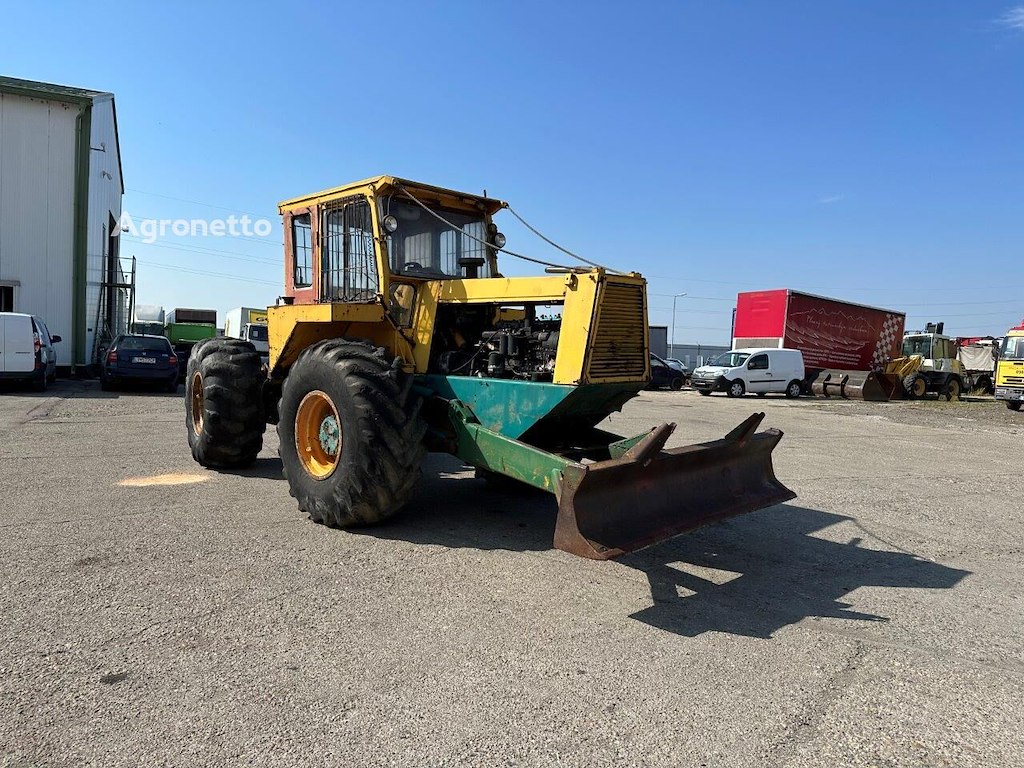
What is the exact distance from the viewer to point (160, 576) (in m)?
4.27

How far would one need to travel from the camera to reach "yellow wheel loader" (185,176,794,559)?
455cm

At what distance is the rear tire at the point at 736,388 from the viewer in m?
25.2

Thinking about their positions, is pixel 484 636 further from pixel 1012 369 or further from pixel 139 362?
pixel 1012 369

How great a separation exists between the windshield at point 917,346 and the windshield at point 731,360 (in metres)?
9.65

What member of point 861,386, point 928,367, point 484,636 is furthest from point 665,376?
point 484,636

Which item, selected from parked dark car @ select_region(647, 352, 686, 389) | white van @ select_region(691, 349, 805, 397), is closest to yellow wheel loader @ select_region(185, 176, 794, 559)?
white van @ select_region(691, 349, 805, 397)

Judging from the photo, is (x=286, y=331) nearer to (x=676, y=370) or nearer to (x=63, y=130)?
(x=63, y=130)

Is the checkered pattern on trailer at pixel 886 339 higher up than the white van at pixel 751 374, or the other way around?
the checkered pattern on trailer at pixel 886 339

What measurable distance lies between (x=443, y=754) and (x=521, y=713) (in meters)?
0.42

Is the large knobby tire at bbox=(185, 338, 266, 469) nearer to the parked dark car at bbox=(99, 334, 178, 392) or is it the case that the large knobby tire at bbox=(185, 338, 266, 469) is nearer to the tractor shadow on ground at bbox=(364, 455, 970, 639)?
the tractor shadow on ground at bbox=(364, 455, 970, 639)

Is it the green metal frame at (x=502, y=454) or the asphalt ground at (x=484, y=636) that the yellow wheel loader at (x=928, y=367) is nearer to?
the asphalt ground at (x=484, y=636)

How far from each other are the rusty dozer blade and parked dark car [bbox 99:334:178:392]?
1551 cm

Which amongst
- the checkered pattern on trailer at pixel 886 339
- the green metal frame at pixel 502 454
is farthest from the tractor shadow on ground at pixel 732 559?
the checkered pattern on trailer at pixel 886 339

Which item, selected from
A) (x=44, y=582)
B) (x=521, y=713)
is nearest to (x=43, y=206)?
(x=44, y=582)
